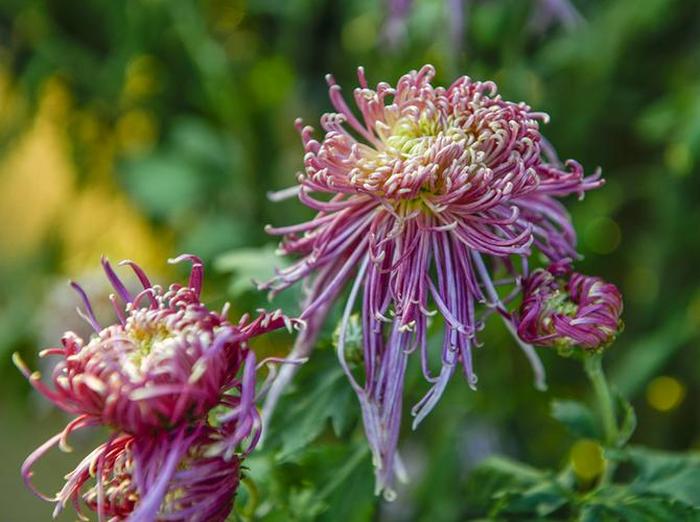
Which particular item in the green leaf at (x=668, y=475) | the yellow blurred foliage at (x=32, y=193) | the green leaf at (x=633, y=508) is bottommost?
the green leaf at (x=668, y=475)

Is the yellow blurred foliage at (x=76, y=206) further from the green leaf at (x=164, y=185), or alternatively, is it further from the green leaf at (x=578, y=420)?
the green leaf at (x=578, y=420)

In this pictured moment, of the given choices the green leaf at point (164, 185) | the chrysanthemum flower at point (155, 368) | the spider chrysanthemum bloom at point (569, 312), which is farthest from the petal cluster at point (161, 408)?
the green leaf at point (164, 185)

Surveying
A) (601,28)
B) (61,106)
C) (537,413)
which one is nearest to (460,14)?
(601,28)

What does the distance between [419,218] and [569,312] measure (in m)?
0.07

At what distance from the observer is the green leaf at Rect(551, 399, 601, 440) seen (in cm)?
45

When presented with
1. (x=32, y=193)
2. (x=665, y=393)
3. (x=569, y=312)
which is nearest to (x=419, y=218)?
(x=569, y=312)

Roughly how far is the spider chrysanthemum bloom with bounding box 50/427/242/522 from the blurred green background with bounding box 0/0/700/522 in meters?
0.21

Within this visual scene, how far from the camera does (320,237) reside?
1.33 ft

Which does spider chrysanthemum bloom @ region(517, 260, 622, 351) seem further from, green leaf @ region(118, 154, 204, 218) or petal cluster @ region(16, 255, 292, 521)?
green leaf @ region(118, 154, 204, 218)

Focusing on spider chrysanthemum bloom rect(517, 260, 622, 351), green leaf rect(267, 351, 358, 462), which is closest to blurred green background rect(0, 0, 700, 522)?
green leaf rect(267, 351, 358, 462)

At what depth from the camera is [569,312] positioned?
0.38 meters

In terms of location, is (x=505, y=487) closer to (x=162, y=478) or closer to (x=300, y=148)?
(x=162, y=478)

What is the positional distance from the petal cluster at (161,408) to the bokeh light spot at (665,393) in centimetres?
50

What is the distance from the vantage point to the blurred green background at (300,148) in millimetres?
695
